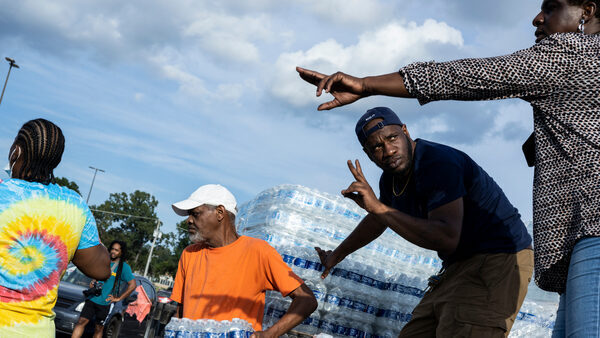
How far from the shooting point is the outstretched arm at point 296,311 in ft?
12.7

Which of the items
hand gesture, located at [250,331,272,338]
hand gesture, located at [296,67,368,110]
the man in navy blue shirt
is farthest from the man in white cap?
hand gesture, located at [296,67,368,110]

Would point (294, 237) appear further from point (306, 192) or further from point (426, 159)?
point (426, 159)

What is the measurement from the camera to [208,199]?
461cm

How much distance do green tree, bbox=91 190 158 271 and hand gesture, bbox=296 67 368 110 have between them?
103358mm

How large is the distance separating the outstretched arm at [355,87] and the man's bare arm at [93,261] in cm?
180

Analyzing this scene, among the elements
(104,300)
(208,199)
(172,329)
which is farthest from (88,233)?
(104,300)

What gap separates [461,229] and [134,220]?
110105 millimetres

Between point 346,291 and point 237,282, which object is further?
point 346,291

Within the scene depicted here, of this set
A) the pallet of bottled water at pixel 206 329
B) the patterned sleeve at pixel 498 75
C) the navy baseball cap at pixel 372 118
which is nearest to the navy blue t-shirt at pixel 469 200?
the navy baseball cap at pixel 372 118

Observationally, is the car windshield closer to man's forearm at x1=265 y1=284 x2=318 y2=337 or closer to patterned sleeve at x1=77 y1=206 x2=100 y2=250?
man's forearm at x1=265 y1=284 x2=318 y2=337

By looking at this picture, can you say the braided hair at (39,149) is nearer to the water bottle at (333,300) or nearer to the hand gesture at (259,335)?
the hand gesture at (259,335)

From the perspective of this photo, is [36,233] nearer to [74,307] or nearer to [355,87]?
[355,87]

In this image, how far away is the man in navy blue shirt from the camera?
3359 millimetres

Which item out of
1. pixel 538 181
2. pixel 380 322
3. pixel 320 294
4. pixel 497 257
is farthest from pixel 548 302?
pixel 538 181
